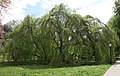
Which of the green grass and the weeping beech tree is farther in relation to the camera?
the weeping beech tree

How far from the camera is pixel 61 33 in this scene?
26.9m

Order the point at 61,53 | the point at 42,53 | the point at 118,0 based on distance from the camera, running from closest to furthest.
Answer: the point at 61,53 < the point at 42,53 < the point at 118,0

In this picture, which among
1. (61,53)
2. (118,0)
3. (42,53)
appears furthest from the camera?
(118,0)

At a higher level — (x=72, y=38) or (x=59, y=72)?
(x=72, y=38)

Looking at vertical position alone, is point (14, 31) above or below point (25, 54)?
above

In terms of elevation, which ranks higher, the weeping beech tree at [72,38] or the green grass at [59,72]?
the weeping beech tree at [72,38]

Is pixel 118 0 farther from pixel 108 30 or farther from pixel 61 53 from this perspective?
pixel 61 53

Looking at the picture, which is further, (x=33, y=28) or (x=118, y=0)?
(x=118, y=0)

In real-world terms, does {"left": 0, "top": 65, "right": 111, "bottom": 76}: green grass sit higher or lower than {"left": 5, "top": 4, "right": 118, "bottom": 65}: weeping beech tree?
lower

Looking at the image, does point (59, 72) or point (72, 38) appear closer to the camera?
point (59, 72)

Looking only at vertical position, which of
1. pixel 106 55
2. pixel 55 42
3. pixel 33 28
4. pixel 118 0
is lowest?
pixel 106 55

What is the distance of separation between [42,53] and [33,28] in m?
3.04

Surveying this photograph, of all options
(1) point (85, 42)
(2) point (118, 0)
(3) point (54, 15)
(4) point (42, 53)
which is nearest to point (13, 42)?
(4) point (42, 53)

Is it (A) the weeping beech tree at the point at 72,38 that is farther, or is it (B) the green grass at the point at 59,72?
(A) the weeping beech tree at the point at 72,38
